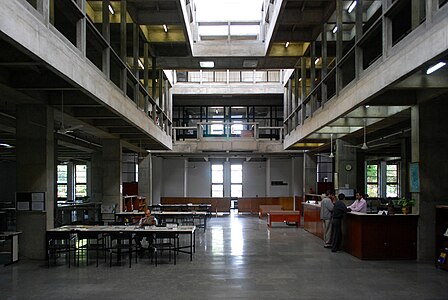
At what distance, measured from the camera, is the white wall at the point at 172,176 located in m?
31.8

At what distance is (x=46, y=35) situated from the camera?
22.6 feet

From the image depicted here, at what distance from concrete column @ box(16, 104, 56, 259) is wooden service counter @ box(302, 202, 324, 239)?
31.0 ft

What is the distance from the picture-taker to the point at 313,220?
1753 centimetres

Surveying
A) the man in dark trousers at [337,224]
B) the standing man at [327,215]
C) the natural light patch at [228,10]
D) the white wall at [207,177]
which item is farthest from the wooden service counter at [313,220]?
the white wall at [207,177]

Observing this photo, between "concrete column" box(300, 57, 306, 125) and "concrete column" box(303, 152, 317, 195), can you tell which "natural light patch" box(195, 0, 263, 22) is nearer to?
"concrete column" box(300, 57, 306, 125)

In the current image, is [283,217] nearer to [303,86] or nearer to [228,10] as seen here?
[303,86]

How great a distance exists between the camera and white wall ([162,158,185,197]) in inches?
1254

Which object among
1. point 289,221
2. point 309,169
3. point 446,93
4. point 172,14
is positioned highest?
point 172,14

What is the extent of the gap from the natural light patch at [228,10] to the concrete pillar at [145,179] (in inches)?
366

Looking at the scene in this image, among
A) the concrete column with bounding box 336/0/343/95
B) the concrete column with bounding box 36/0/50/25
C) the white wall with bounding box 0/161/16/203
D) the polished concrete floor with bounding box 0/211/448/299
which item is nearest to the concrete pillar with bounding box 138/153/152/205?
the polished concrete floor with bounding box 0/211/448/299

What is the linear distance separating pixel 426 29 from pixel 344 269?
19.3 ft

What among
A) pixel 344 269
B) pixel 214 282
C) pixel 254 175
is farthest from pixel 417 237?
pixel 254 175

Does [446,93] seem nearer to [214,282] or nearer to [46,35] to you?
[214,282]

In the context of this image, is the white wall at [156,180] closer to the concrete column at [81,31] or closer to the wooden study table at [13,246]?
the wooden study table at [13,246]
